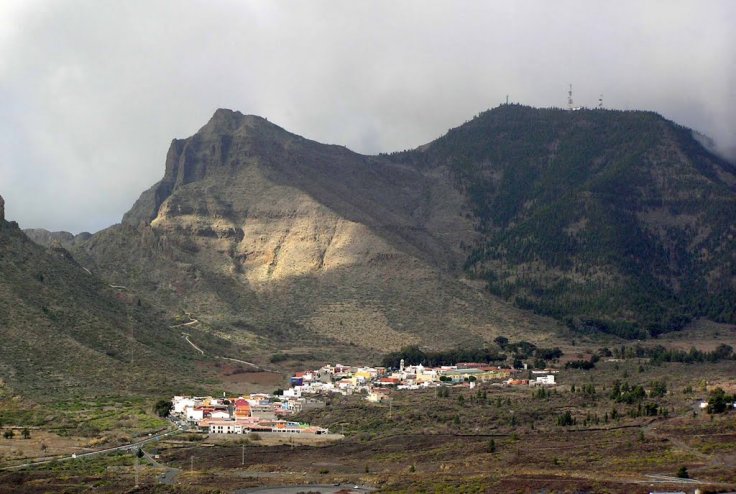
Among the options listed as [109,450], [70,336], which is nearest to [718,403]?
[109,450]

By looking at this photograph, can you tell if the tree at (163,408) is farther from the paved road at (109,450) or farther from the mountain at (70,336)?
the mountain at (70,336)

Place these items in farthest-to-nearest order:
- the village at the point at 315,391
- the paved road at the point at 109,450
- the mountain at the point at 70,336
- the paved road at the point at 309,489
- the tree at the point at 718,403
→ the mountain at the point at 70,336
the village at the point at 315,391
the tree at the point at 718,403
the paved road at the point at 109,450
the paved road at the point at 309,489

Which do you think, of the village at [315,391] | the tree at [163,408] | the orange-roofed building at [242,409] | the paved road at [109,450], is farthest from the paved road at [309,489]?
the tree at [163,408]

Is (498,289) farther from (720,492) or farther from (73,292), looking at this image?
(720,492)

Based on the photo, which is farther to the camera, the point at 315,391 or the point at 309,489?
the point at 315,391

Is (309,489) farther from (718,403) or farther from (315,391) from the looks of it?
(315,391)

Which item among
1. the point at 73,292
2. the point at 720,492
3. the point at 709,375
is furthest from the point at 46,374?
the point at 720,492

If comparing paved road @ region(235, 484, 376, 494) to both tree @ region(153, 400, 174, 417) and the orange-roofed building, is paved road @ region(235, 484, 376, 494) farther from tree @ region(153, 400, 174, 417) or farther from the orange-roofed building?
tree @ region(153, 400, 174, 417)
